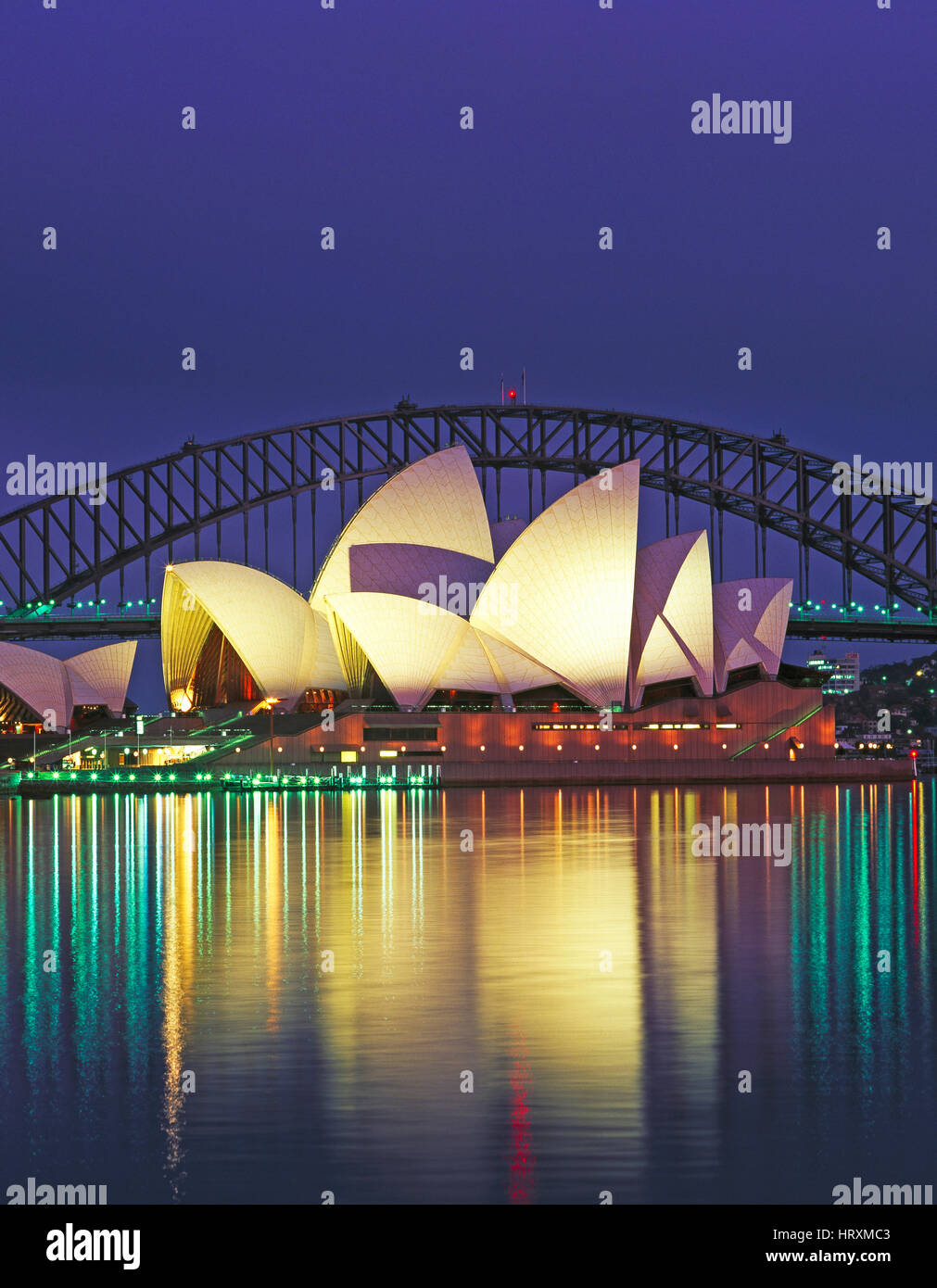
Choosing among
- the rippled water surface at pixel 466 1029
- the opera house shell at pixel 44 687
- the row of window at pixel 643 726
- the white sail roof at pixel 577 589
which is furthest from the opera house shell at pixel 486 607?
the rippled water surface at pixel 466 1029

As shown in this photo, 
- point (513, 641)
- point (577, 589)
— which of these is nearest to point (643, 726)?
point (513, 641)

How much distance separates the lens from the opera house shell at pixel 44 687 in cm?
9525

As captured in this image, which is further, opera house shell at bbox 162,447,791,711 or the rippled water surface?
opera house shell at bbox 162,447,791,711

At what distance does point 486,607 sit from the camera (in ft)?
244

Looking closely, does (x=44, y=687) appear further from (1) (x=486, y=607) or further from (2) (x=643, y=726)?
(2) (x=643, y=726)

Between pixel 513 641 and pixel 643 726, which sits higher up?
pixel 513 641

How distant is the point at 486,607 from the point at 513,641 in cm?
211

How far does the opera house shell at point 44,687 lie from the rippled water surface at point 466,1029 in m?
68.4

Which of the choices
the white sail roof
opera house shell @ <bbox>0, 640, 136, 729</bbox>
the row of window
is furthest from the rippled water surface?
opera house shell @ <bbox>0, 640, 136, 729</bbox>

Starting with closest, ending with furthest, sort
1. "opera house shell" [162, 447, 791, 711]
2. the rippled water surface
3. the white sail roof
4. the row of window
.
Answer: the rippled water surface, the white sail roof, "opera house shell" [162, 447, 791, 711], the row of window

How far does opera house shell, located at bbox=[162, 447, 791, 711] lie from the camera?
72125 mm

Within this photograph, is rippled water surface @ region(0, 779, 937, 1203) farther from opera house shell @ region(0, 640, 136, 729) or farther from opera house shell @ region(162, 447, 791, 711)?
opera house shell @ region(0, 640, 136, 729)

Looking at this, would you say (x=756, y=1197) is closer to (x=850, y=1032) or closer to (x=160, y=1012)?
(x=850, y=1032)

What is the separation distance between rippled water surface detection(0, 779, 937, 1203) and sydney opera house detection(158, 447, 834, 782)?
43364mm
